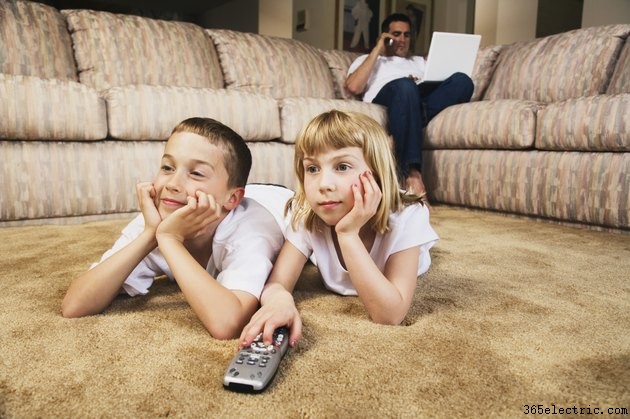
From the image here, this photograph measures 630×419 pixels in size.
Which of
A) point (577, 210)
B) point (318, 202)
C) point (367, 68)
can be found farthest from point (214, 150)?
point (367, 68)

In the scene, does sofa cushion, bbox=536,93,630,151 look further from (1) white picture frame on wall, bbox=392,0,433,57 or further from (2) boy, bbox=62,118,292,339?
(1) white picture frame on wall, bbox=392,0,433,57

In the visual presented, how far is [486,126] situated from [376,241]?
1.31 metres

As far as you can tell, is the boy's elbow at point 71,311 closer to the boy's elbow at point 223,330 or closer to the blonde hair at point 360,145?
the boy's elbow at point 223,330

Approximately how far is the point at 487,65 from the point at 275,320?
237cm

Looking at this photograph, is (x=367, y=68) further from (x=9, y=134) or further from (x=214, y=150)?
(x=214, y=150)

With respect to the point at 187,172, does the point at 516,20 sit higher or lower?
higher

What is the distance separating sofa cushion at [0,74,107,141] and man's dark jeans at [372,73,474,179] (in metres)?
1.20

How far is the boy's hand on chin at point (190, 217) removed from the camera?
0.74 meters

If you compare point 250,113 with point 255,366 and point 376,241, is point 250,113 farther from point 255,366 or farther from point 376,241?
point 255,366

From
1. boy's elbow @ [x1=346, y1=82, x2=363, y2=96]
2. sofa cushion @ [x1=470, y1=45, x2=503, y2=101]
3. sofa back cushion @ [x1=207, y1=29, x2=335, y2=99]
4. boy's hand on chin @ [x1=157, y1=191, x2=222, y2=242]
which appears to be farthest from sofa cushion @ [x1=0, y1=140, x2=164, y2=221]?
sofa cushion @ [x1=470, y1=45, x2=503, y2=101]

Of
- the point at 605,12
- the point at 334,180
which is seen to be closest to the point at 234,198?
the point at 334,180

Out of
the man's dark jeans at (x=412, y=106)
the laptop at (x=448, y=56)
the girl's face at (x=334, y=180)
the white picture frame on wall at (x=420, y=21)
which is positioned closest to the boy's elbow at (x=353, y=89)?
the man's dark jeans at (x=412, y=106)

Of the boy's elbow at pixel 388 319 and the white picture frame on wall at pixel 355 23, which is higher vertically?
the white picture frame on wall at pixel 355 23

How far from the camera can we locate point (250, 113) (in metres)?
1.91
